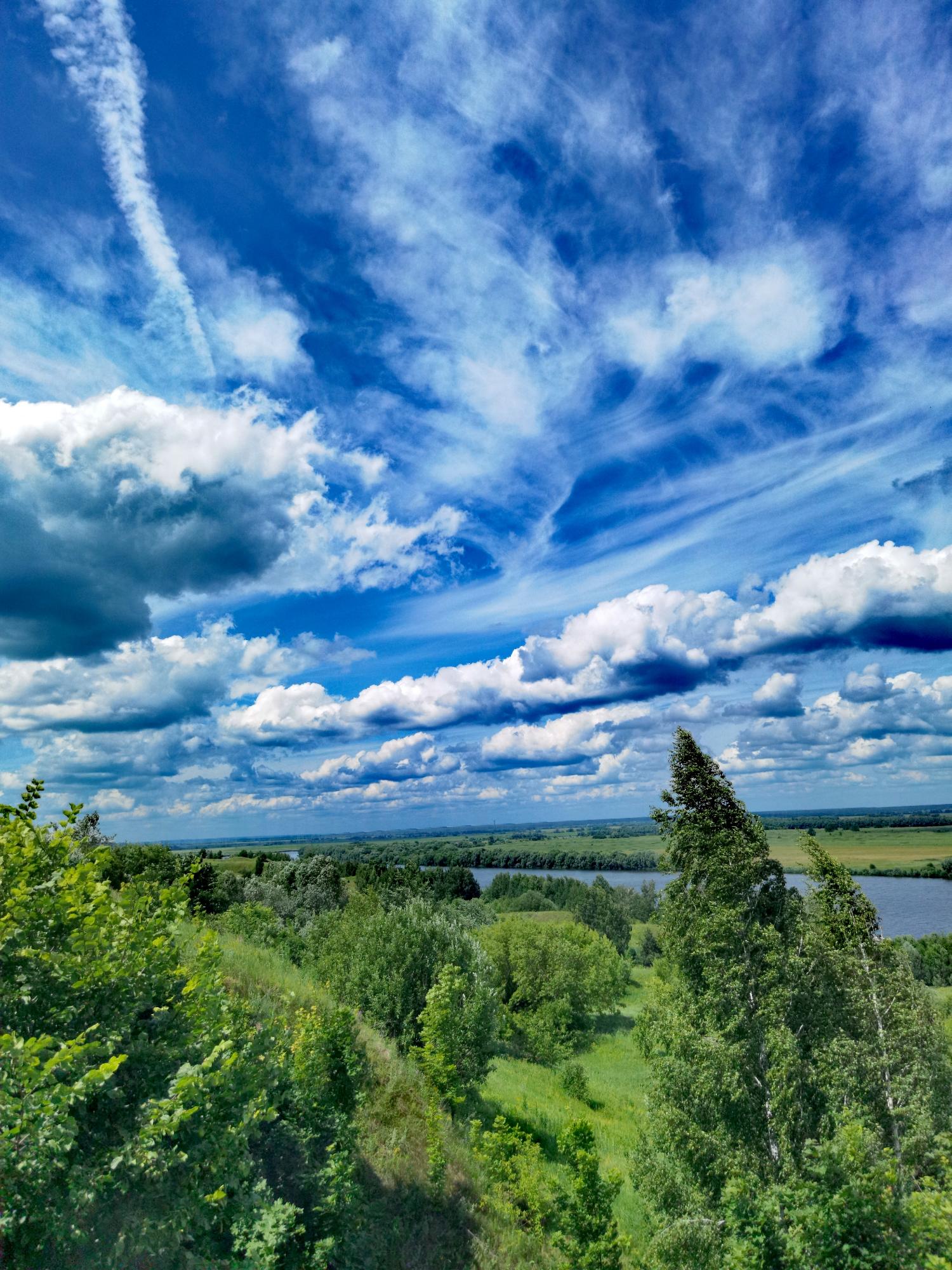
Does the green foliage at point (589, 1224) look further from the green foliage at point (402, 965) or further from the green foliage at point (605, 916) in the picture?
the green foliage at point (605, 916)

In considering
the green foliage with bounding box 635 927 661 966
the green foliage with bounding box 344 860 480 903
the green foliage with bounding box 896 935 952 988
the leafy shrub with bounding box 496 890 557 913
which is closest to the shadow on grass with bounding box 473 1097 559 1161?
the green foliage with bounding box 344 860 480 903

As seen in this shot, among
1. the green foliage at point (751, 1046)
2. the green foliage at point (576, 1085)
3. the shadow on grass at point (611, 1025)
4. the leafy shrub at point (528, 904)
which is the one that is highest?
the green foliage at point (751, 1046)

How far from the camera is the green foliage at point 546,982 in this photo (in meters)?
54.8

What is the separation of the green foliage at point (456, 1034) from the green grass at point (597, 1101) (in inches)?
169

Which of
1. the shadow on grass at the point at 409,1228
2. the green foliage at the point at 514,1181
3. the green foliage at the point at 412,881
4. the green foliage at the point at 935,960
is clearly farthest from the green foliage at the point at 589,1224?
the green foliage at the point at 935,960

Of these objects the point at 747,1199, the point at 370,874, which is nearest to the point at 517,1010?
the point at 370,874

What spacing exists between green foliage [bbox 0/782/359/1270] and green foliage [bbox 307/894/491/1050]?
20.3 m

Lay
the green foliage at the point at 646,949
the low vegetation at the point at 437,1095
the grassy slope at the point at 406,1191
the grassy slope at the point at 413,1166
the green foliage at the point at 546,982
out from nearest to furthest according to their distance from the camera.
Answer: the low vegetation at the point at 437,1095 → the grassy slope at the point at 406,1191 → the grassy slope at the point at 413,1166 → the green foliage at the point at 546,982 → the green foliage at the point at 646,949

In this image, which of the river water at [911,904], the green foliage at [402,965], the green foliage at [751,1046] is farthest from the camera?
the river water at [911,904]

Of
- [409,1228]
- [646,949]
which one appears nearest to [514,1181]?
[409,1228]

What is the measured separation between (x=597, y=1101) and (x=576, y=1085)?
182cm

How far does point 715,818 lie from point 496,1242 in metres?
13.5

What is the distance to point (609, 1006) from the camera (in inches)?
2579

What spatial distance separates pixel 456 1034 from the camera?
23766mm
